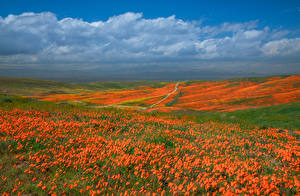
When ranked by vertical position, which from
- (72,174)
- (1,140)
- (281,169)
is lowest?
(281,169)

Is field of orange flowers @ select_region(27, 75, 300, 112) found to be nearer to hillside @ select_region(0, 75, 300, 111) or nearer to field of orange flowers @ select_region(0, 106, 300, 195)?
hillside @ select_region(0, 75, 300, 111)

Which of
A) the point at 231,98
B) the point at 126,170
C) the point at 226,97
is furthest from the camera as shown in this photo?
the point at 226,97

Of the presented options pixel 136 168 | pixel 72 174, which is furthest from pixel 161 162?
pixel 72 174

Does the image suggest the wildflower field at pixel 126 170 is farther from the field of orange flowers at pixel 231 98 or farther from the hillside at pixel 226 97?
the hillside at pixel 226 97

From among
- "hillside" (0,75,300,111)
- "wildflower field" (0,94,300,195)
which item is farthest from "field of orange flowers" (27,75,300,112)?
"wildflower field" (0,94,300,195)

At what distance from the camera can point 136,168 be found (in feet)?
17.2

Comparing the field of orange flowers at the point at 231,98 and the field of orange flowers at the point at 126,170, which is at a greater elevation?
the field of orange flowers at the point at 126,170

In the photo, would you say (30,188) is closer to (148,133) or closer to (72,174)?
(72,174)

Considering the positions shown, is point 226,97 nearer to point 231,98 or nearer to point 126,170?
point 231,98

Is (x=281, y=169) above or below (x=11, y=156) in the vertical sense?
below

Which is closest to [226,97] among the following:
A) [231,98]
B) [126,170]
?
[231,98]

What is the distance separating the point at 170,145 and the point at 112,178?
380 cm

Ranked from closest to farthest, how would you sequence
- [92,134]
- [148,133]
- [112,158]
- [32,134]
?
[112,158]
[32,134]
[92,134]
[148,133]

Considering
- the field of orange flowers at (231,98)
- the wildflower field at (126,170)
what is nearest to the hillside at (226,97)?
the field of orange flowers at (231,98)
